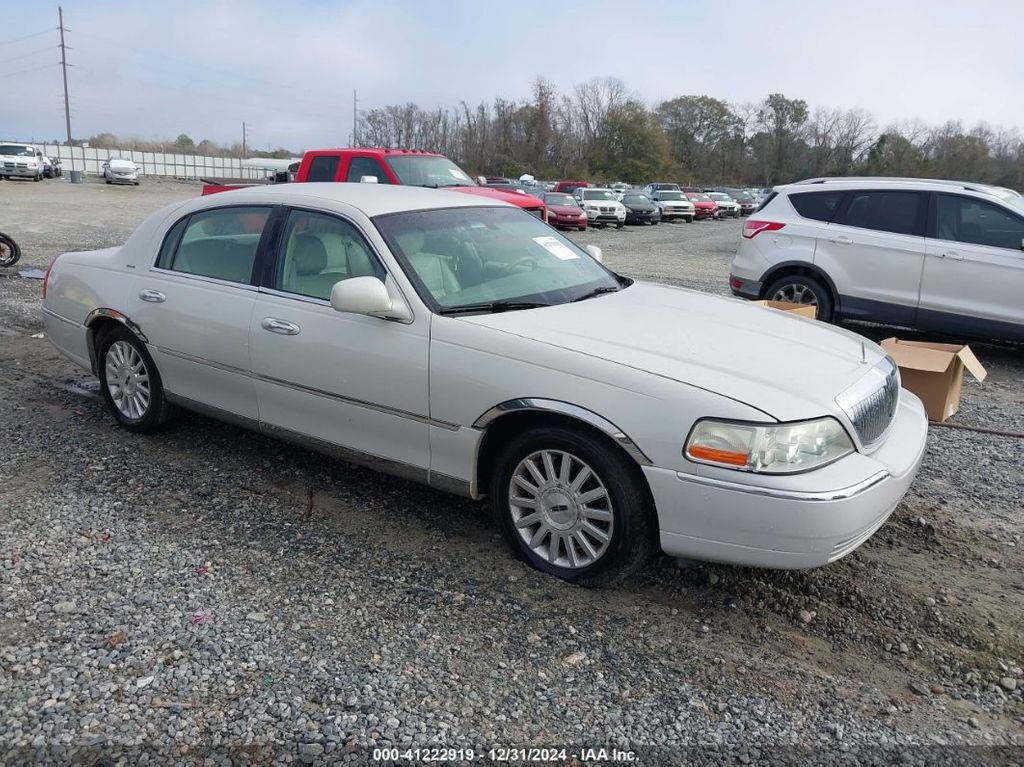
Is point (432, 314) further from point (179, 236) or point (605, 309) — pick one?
point (179, 236)

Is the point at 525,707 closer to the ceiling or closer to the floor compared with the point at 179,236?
closer to the floor

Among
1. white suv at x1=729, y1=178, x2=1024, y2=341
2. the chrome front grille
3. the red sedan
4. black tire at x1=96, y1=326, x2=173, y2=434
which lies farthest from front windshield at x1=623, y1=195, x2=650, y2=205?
the chrome front grille

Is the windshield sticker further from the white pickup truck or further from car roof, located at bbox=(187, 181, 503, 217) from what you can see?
the white pickup truck

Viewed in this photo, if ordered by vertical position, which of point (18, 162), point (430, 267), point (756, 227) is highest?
point (18, 162)

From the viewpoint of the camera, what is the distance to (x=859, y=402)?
3.30 metres

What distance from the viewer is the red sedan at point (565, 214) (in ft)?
85.0

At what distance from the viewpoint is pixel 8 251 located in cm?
1170

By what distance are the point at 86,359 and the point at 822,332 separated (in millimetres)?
4474

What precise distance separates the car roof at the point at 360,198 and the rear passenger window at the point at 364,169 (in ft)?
23.7

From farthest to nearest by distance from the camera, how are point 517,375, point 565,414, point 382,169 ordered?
1. point 382,169
2. point 517,375
3. point 565,414

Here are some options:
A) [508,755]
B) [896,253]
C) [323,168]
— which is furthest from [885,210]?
[323,168]

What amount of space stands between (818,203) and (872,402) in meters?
5.74

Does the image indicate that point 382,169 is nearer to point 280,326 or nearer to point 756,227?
point 756,227

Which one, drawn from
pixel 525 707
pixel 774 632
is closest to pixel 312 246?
pixel 525 707
